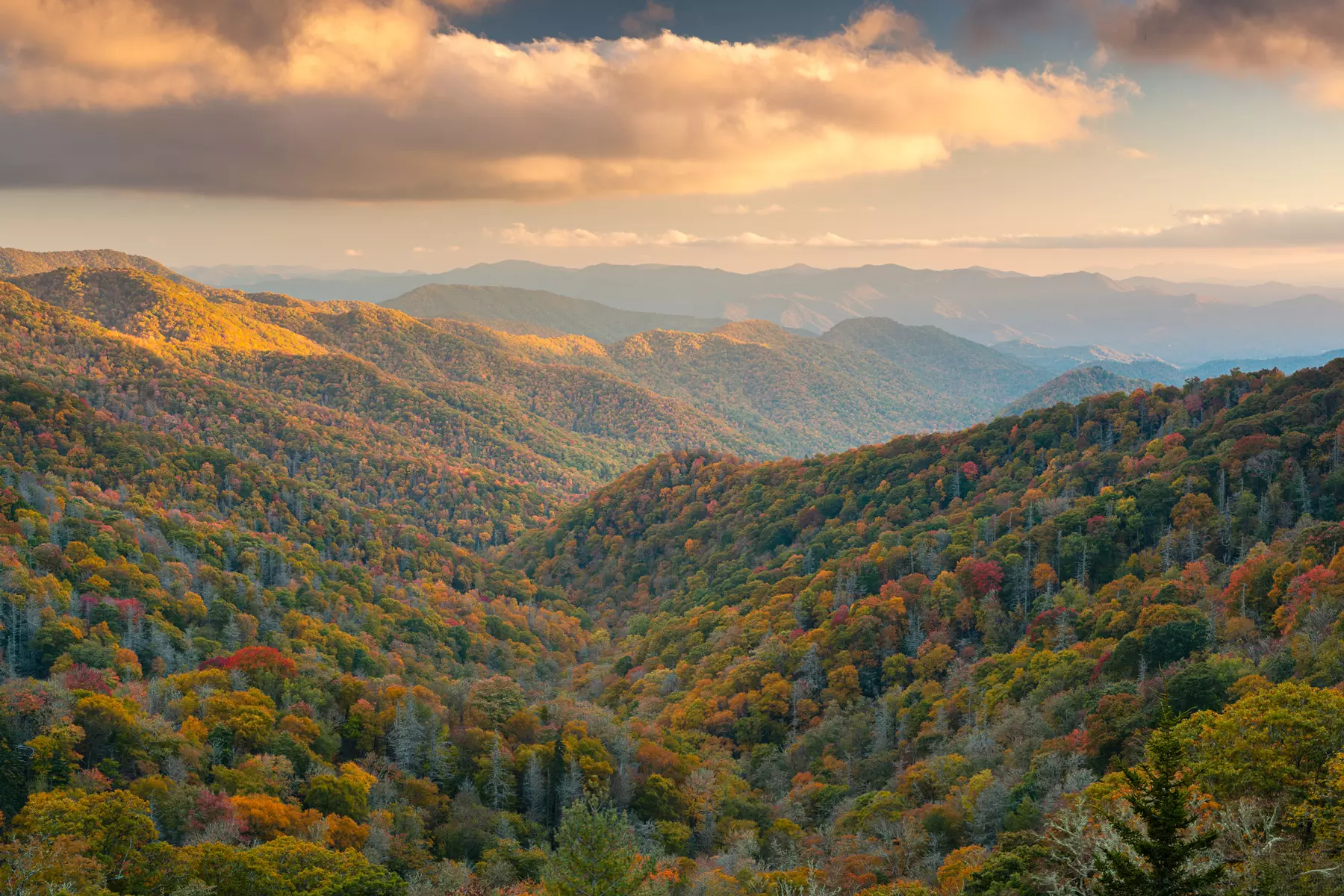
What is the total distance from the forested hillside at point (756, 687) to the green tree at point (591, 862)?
216 millimetres

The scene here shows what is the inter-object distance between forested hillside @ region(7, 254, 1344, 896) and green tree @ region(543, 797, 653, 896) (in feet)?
0.71

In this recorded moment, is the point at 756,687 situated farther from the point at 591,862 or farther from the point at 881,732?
the point at 591,862

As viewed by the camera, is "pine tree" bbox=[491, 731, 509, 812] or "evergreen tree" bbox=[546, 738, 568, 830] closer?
"pine tree" bbox=[491, 731, 509, 812]

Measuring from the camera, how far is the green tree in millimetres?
41906

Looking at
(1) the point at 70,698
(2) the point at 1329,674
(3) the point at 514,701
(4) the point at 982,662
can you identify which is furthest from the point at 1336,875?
(1) the point at 70,698

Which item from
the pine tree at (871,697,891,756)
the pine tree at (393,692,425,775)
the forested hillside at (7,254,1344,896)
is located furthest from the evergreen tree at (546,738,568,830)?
the pine tree at (871,697,891,756)

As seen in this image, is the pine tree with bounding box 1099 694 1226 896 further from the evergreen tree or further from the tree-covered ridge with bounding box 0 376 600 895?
the evergreen tree

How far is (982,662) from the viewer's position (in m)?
83.1

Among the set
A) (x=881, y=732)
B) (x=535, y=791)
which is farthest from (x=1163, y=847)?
(x=881, y=732)

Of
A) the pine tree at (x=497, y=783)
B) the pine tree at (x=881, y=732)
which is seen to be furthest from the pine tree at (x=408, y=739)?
the pine tree at (x=881, y=732)

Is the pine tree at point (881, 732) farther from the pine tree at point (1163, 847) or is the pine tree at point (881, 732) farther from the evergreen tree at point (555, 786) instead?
the pine tree at point (1163, 847)

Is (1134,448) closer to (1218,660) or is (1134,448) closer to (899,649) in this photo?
(899,649)

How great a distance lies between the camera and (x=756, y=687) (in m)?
94.9

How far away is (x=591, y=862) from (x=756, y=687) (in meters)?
53.7
